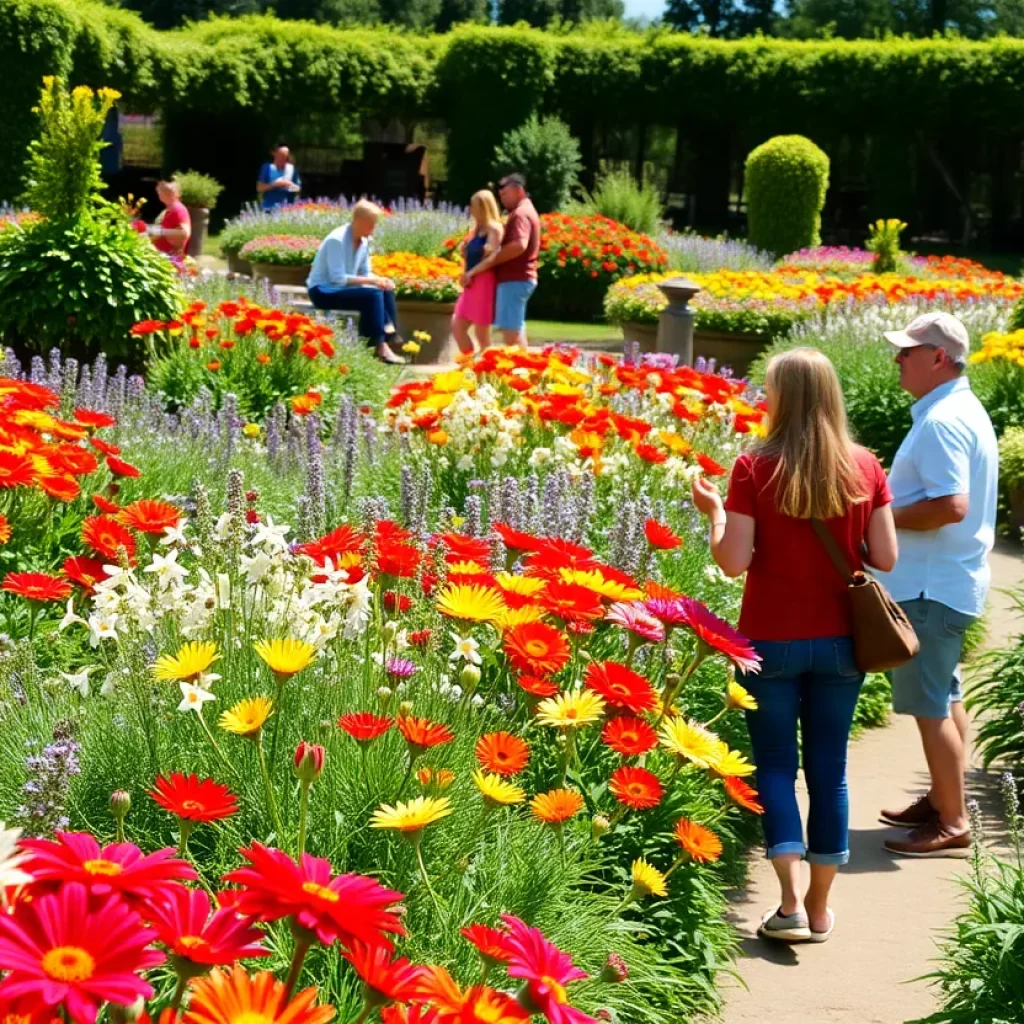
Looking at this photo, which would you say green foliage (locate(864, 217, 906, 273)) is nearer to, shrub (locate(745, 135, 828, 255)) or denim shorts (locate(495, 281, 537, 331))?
shrub (locate(745, 135, 828, 255))

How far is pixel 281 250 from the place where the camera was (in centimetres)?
1692

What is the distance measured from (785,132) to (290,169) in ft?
53.4

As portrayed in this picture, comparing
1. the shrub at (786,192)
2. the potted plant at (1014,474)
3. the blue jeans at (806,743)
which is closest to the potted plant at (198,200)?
the shrub at (786,192)

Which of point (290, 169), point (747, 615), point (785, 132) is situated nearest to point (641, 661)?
point (747, 615)

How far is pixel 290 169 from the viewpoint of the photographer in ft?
74.6

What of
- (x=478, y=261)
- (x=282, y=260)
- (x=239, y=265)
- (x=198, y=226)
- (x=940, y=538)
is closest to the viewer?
(x=940, y=538)

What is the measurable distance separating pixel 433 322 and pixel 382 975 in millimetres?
13402

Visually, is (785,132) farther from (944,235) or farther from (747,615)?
(747,615)

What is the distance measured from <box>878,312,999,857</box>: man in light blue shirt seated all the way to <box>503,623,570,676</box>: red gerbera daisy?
5.91 ft

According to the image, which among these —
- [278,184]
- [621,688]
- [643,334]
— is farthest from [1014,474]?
[278,184]

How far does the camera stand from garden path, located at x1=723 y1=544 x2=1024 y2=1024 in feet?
11.3

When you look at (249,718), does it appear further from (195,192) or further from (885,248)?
(195,192)

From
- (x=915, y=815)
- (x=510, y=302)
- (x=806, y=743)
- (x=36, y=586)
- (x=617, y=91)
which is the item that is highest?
(x=617, y=91)

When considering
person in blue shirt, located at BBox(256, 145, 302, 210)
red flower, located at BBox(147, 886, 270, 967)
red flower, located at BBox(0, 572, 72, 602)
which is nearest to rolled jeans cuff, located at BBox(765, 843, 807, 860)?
red flower, located at BBox(0, 572, 72, 602)
